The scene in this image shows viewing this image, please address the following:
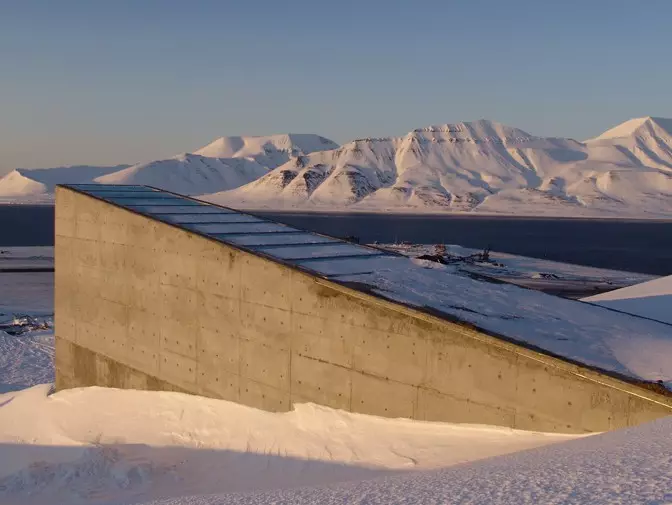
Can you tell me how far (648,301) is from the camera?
23172 millimetres

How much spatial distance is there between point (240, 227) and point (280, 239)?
1.35m

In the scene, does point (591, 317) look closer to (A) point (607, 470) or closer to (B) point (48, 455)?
(A) point (607, 470)

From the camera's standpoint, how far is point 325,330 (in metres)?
13.6

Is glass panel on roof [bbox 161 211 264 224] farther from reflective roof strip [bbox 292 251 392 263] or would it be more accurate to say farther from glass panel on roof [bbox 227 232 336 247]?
reflective roof strip [bbox 292 251 392 263]

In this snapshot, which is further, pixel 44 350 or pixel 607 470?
pixel 44 350

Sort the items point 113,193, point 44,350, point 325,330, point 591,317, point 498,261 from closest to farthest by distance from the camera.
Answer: point 325,330 → point 591,317 → point 113,193 → point 44,350 → point 498,261

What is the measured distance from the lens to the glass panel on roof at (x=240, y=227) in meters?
17.6

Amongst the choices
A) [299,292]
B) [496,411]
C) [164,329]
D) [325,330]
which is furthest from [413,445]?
[164,329]

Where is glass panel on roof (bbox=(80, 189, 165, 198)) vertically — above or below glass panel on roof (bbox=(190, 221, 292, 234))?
above

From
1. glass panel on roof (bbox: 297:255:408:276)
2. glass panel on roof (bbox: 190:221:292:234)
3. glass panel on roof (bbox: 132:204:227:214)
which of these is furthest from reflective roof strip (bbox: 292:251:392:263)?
glass panel on roof (bbox: 132:204:227:214)

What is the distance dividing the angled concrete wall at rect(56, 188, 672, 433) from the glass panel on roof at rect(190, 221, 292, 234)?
121cm

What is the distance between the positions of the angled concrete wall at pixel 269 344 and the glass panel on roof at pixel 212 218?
42.4 inches

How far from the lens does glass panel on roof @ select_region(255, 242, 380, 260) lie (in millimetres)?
16234

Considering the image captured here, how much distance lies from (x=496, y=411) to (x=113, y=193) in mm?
14366
